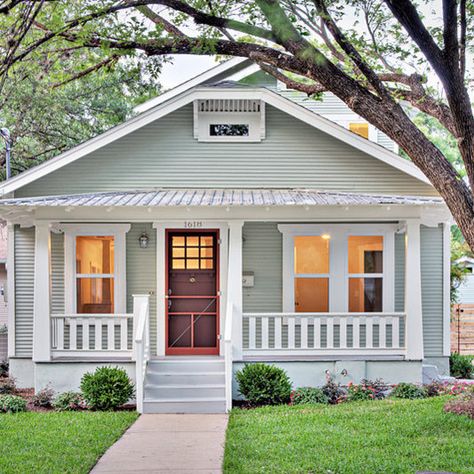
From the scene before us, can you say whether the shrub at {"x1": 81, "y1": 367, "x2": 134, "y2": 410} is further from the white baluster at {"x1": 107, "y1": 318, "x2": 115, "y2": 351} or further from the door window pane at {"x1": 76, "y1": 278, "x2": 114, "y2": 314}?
the door window pane at {"x1": 76, "y1": 278, "x2": 114, "y2": 314}

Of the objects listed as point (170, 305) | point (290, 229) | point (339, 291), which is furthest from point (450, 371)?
point (170, 305)

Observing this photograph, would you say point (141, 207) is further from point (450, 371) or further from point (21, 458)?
point (450, 371)

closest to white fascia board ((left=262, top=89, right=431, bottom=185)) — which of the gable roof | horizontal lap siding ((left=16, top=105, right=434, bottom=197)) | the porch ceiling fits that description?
the gable roof

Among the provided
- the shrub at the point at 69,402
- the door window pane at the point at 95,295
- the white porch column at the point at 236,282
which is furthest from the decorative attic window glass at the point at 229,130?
the shrub at the point at 69,402

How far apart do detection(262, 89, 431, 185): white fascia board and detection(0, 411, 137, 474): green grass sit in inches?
243

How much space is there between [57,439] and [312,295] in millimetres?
5489

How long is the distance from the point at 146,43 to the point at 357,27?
12.4ft

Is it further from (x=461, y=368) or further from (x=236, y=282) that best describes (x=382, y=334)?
(x=461, y=368)

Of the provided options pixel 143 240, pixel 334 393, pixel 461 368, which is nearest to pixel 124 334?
pixel 143 240

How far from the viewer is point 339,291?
1079 cm

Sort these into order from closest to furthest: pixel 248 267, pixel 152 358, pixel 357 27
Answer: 1. pixel 357 27
2. pixel 152 358
3. pixel 248 267

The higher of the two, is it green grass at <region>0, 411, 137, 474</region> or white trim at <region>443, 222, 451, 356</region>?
white trim at <region>443, 222, 451, 356</region>

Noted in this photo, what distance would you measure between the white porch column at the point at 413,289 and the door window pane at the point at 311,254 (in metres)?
1.68

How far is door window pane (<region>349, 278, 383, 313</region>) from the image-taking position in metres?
10.9
